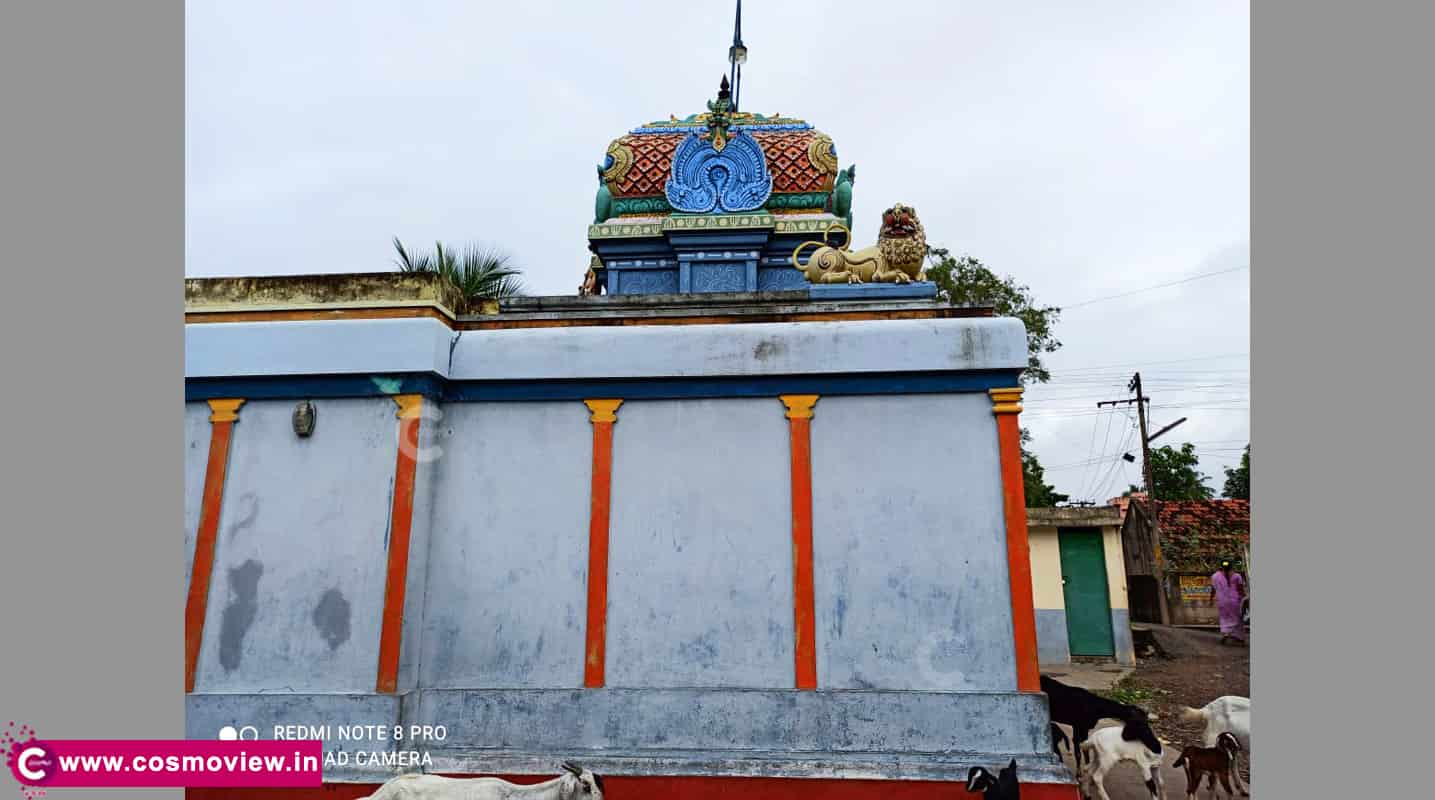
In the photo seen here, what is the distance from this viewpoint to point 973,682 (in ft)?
23.3

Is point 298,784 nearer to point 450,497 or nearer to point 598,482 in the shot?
point 450,497

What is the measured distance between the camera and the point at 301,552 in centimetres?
754

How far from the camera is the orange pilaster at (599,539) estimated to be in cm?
735

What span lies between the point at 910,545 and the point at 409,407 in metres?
4.72

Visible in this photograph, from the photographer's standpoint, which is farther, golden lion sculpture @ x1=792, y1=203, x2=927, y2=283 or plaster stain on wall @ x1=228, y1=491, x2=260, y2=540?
golden lion sculpture @ x1=792, y1=203, x2=927, y2=283

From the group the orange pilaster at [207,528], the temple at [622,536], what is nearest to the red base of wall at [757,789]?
the temple at [622,536]

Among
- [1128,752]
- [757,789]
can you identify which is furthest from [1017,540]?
[757,789]

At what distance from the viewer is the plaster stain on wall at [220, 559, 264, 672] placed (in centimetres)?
735

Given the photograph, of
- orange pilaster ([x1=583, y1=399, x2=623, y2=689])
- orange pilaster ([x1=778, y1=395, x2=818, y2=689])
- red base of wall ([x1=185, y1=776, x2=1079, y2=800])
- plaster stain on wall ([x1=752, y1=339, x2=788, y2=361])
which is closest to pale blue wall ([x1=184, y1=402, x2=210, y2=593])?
red base of wall ([x1=185, y1=776, x2=1079, y2=800])

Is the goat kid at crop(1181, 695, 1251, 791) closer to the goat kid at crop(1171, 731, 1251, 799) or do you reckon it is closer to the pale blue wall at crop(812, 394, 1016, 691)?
the goat kid at crop(1171, 731, 1251, 799)

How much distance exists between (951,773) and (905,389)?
3240 millimetres

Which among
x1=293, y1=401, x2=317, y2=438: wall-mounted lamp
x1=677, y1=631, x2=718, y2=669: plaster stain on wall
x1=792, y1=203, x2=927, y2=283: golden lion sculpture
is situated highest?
x1=792, y1=203, x2=927, y2=283: golden lion sculpture
